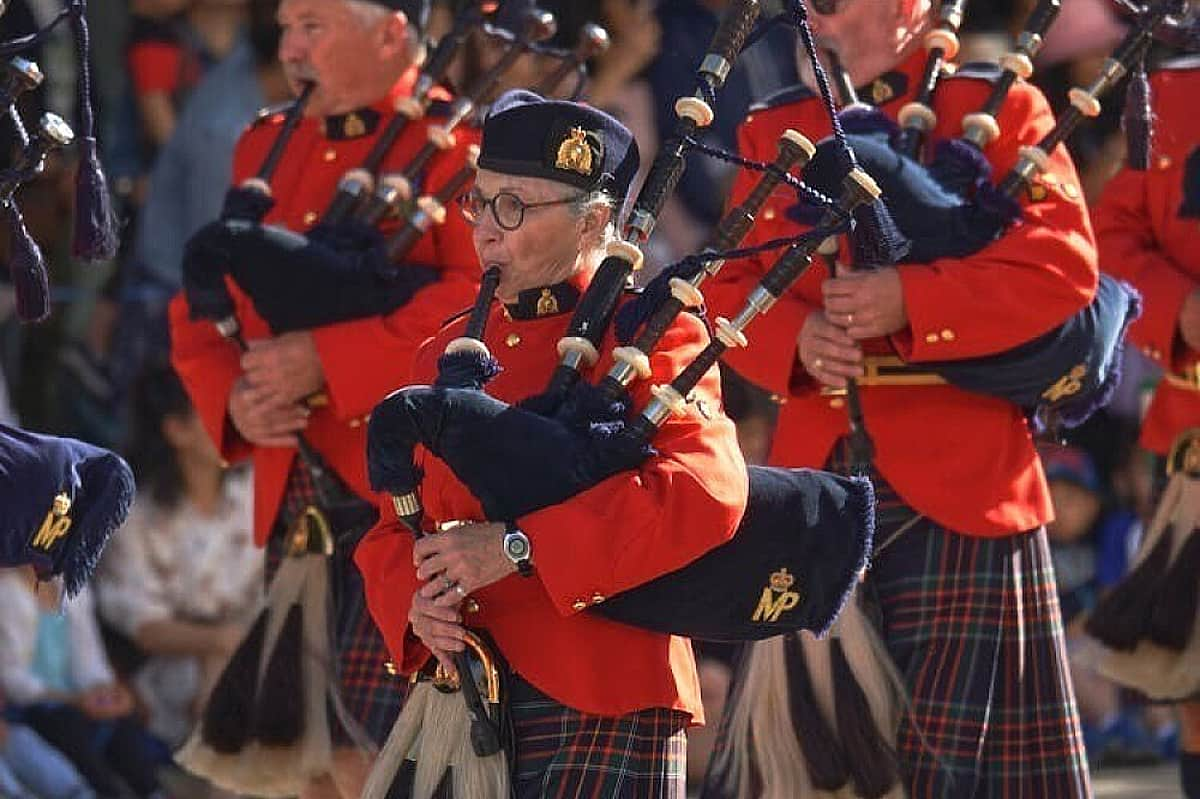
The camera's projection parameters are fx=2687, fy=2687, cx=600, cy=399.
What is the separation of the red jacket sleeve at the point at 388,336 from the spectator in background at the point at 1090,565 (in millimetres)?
3103

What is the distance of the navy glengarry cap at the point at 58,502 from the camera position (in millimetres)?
4590

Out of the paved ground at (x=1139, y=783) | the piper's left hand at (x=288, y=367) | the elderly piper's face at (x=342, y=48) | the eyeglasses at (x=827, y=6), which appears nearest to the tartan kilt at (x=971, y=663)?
the eyeglasses at (x=827, y=6)

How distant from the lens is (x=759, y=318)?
5.19 metres

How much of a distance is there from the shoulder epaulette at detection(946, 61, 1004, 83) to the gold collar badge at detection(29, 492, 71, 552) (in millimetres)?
1937

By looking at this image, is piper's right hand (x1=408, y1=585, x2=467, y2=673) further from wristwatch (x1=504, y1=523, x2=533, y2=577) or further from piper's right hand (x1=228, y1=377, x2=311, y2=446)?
piper's right hand (x1=228, y1=377, x2=311, y2=446)

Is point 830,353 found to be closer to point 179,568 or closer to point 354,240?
point 354,240

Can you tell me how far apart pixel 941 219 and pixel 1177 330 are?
1161mm

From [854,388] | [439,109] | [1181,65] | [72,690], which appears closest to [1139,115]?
[854,388]

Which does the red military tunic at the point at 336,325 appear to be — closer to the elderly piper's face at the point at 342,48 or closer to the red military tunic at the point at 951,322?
the elderly piper's face at the point at 342,48

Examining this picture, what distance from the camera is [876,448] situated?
5195 mm

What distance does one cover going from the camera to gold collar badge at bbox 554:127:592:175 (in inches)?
166

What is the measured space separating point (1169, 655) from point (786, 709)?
1.36 m

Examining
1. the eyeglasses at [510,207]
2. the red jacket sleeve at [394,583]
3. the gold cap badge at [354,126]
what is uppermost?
the eyeglasses at [510,207]

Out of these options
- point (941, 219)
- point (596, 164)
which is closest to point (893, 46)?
point (941, 219)
